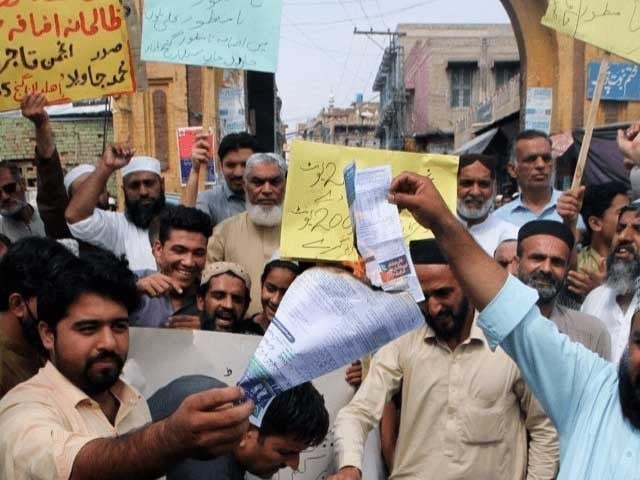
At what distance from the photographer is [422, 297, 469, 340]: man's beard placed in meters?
2.71

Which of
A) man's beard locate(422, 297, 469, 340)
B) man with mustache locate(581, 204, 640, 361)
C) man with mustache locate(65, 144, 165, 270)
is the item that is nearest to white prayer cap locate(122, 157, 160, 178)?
man with mustache locate(65, 144, 165, 270)

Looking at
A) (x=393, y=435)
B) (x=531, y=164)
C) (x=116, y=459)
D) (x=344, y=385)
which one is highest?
(x=531, y=164)

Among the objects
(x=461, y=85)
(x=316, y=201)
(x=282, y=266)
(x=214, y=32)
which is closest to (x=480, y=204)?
(x=282, y=266)

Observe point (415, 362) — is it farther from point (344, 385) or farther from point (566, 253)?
point (566, 253)

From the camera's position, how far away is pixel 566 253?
3.16m

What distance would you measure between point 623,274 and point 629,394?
1.76 meters

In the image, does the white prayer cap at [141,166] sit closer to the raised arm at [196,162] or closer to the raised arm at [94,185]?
the raised arm at [196,162]

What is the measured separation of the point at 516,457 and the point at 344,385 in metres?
0.63

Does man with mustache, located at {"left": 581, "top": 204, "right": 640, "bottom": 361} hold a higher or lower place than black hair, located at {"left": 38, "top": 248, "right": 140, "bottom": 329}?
lower

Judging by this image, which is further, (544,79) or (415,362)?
(544,79)

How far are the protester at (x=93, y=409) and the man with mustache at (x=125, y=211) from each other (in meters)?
1.60

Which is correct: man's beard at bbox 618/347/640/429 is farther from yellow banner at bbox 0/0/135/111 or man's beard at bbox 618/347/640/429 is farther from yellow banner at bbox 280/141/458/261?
yellow banner at bbox 0/0/135/111

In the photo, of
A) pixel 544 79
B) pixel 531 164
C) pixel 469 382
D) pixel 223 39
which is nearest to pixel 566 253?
pixel 469 382

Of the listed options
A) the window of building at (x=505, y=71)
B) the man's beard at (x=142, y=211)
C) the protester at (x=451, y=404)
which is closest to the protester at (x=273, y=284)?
the protester at (x=451, y=404)
